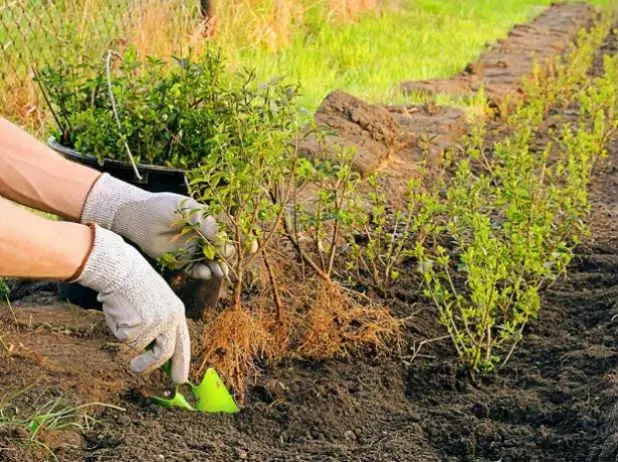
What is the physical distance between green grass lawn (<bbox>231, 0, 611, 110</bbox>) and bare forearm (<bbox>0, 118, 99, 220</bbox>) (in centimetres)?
283

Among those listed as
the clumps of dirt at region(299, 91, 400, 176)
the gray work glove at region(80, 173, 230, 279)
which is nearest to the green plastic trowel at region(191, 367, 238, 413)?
the gray work glove at region(80, 173, 230, 279)

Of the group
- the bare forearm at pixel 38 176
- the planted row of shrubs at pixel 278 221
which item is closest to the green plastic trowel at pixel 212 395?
the planted row of shrubs at pixel 278 221

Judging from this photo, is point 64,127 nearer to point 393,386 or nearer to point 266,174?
point 266,174

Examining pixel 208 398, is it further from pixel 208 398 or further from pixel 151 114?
pixel 151 114

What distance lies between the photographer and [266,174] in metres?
2.96

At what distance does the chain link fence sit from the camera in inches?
219

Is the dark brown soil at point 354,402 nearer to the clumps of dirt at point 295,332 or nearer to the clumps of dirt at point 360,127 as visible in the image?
the clumps of dirt at point 295,332

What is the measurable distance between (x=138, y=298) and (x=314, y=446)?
21.6 inches

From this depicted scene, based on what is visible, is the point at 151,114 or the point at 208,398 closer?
the point at 208,398

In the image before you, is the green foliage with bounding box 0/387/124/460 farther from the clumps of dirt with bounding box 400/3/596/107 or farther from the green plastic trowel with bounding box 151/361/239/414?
the clumps of dirt with bounding box 400/3/596/107

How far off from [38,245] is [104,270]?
167mm

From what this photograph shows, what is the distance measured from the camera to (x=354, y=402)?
2891mm

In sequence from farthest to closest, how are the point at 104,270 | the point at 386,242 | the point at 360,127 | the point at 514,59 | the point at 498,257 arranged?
the point at 514,59, the point at 360,127, the point at 386,242, the point at 498,257, the point at 104,270

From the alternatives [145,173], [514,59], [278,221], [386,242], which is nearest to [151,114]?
[145,173]
